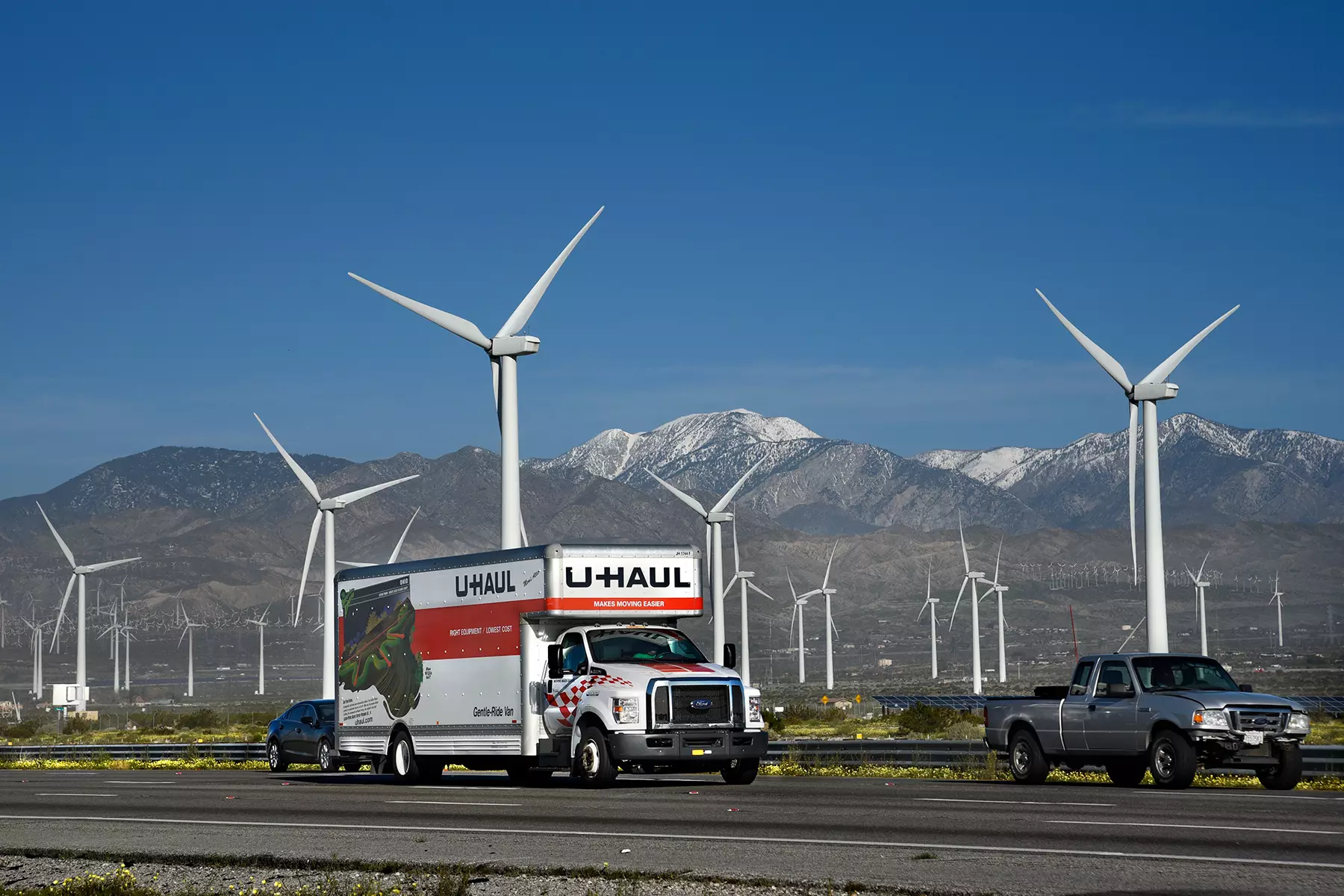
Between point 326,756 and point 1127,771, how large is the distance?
1728 cm

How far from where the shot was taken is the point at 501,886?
1456cm

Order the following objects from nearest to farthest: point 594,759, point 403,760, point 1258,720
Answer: point 1258,720
point 594,759
point 403,760

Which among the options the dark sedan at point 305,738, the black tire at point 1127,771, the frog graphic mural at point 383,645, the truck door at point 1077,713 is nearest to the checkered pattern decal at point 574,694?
the frog graphic mural at point 383,645

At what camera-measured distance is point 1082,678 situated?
26.7m

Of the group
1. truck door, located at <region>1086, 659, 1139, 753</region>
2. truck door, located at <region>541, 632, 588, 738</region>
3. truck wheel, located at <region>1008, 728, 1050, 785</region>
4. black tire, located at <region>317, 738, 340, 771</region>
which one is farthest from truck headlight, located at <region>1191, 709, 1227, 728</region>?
black tire, located at <region>317, 738, 340, 771</region>

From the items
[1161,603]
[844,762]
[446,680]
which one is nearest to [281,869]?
[446,680]

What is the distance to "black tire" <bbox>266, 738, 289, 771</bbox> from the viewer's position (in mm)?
38781

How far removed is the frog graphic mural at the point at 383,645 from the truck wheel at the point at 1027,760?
9541 mm

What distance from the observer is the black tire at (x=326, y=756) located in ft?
119

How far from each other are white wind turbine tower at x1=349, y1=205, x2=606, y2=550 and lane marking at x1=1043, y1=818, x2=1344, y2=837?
2391cm

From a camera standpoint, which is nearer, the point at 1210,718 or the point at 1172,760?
the point at 1210,718

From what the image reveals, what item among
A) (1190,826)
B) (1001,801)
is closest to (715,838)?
(1190,826)

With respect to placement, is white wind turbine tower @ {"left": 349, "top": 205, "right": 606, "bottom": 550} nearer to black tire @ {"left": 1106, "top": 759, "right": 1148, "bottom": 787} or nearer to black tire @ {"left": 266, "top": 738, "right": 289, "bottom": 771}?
black tire @ {"left": 266, "top": 738, "right": 289, "bottom": 771}

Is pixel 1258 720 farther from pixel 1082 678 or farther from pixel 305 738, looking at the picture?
pixel 305 738
